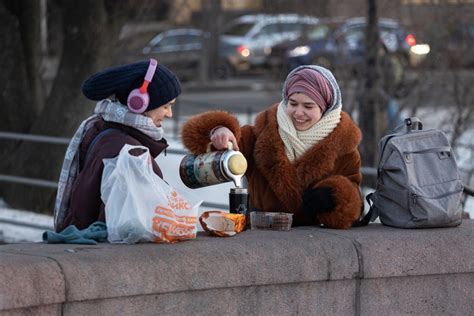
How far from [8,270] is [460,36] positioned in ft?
32.2

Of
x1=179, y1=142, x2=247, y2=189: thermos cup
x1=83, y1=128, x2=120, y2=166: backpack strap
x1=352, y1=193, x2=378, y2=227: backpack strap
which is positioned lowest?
x1=352, y1=193, x2=378, y2=227: backpack strap

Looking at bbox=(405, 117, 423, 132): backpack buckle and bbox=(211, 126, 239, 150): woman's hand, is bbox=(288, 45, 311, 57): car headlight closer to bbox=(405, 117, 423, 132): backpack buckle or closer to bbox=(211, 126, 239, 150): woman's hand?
bbox=(405, 117, 423, 132): backpack buckle

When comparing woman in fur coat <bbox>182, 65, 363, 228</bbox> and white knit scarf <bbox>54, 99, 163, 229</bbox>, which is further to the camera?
woman in fur coat <bbox>182, 65, 363, 228</bbox>

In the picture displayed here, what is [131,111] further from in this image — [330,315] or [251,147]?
[330,315]

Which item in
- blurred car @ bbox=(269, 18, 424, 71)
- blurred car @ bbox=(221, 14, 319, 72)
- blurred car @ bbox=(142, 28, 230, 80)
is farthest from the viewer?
blurred car @ bbox=(221, 14, 319, 72)

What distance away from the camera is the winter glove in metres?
5.05

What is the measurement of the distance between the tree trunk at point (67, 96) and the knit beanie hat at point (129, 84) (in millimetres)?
6240

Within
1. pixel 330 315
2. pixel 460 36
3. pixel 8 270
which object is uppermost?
pixel 460 36

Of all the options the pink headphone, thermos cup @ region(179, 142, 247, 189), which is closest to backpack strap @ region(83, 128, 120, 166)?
the pink headphone

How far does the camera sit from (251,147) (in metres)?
5.30

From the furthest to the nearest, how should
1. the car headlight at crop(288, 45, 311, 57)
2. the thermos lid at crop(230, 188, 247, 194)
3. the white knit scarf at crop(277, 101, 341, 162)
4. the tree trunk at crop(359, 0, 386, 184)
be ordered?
the car headlight at crop(288, 45, 311, 57) → the tree trunk at crop(359, 0, 386, 184) → the white knit scarf at crop(277, 101, 341, 162) → the thermos lid at crop(230, 188, 247, 194)

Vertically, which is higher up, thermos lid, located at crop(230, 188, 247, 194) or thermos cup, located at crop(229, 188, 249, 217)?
thermos lid, located at crop(230, 188, 247, 194)

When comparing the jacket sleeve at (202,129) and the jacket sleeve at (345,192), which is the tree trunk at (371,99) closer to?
the jacket sleeve at (345,192)

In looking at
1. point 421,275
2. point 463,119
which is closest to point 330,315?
point 421,275
